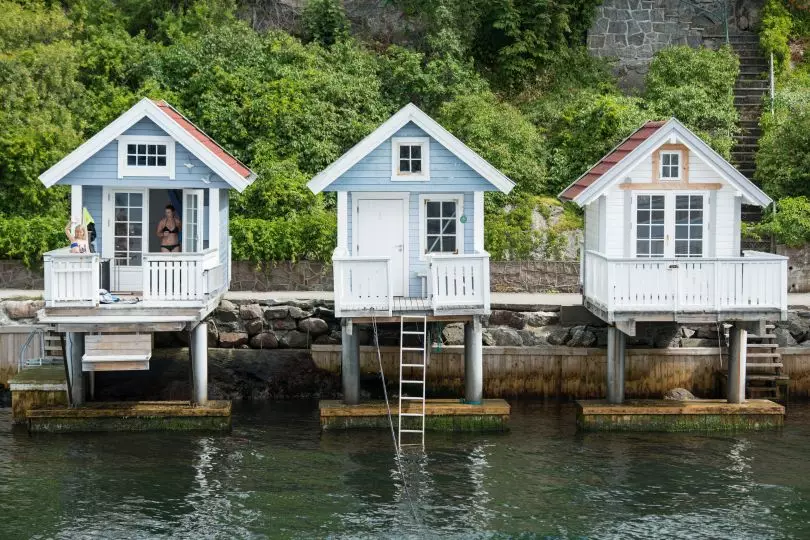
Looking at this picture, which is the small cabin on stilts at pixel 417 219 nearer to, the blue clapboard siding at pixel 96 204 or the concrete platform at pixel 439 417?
the concrete platform at pixel 439 417

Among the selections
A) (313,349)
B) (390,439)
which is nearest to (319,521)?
(390,439)

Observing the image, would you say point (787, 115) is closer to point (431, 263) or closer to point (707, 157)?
point (707, 157)

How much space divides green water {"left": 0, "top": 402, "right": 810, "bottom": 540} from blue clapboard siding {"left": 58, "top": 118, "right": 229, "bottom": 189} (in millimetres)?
4750

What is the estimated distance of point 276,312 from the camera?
91.0ft

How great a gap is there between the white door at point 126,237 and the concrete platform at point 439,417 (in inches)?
182

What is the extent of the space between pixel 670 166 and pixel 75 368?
11.7 meters

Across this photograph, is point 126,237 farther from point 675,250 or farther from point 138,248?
point 675,250

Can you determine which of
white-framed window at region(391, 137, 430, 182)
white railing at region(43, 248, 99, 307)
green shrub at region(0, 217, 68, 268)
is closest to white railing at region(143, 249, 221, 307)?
white railing at region(43, 248, 99, 307)

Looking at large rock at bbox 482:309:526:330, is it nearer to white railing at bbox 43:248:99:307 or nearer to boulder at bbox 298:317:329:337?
boulder at bbox 298:317:329:337

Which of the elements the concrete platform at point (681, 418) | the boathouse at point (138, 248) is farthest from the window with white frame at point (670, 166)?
the boathouse at point (138, 248)

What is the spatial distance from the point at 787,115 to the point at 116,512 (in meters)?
22.6

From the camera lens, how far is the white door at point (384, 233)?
24.9 m

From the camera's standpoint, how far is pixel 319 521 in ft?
61.9

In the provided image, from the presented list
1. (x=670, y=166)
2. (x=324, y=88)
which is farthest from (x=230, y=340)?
(x=324, y=88)
